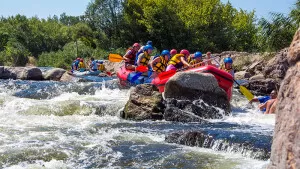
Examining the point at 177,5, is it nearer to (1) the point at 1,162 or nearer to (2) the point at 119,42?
(2) the point at 119,42

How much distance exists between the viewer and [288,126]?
192 centimetres

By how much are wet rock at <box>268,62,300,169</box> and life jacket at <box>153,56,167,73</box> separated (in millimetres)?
9998

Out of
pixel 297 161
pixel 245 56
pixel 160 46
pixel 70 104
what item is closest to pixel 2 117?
pixel 70 104

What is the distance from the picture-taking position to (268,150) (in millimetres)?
5473

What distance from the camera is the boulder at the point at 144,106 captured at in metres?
8.69

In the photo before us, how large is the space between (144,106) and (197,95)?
125cm

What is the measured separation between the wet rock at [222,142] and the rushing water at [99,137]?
0.35ft

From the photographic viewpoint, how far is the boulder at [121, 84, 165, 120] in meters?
8.69

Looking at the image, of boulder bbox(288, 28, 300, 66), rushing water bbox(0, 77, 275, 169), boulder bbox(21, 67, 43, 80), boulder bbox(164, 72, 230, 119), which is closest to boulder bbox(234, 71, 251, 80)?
rushing water bbox(0, 77, 275, 169)

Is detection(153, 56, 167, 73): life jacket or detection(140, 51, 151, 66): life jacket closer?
detection(153, 56, 167, 73): life jacket

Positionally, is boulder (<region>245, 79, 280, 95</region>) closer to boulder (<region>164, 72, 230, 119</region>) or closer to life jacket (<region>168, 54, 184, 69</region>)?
life jacket (<region>168, 54, 184, 69</region>)

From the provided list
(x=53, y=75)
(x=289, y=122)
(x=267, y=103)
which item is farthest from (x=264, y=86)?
(x=289, y=122)

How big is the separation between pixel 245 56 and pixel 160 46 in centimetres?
938

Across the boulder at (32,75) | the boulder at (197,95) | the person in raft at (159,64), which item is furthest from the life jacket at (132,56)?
the boulder at (32,75)
